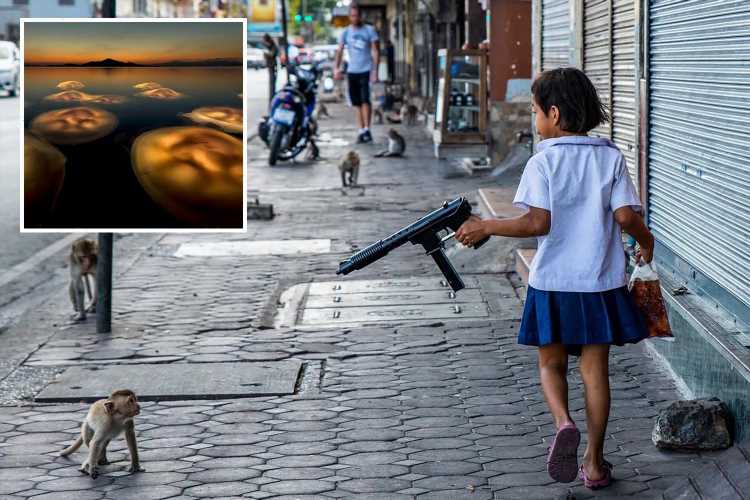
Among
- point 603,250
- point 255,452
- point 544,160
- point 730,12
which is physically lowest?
point 255,452

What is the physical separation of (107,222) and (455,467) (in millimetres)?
2808

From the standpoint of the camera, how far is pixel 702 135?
683cm

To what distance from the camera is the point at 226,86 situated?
24.0ft

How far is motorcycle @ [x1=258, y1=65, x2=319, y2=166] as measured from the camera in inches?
763

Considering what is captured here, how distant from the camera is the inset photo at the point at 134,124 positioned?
7301 millimetres

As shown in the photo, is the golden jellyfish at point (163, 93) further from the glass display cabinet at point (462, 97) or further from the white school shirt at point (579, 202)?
the glass display cabinet at point (462, 97)

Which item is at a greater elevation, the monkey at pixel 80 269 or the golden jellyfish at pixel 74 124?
the golden jellyfish at pixel 74 124

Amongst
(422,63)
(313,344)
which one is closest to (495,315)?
(313,344)

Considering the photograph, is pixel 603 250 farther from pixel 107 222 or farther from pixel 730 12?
pixel 107 222

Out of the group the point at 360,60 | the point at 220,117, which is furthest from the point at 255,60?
the point at 220,117

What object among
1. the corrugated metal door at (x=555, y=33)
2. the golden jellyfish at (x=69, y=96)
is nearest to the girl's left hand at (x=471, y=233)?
the golden jellyfish at (x=69, y=96)

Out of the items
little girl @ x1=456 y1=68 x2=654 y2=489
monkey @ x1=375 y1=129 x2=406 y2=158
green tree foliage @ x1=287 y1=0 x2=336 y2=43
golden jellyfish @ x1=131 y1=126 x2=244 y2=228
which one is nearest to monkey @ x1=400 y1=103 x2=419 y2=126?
monkey @ x1=375 y1=129 x2=406 y2=158

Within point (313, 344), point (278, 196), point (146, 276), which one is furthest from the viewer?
point (278, 196)

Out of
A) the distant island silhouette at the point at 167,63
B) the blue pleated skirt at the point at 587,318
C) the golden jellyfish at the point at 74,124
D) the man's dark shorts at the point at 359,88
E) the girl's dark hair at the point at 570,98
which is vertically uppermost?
the man's dark shorts at the point at 359,88
